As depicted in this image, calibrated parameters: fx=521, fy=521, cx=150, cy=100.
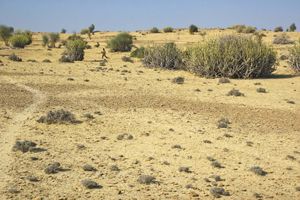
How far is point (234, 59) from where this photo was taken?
27281 millimetres

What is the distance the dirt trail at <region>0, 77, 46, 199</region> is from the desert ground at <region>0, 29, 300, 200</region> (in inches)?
1.1

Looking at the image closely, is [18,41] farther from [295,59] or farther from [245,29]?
[295,59]

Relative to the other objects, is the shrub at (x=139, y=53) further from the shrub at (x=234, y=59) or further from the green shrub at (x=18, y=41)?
the green shrub at (x=18, y=41)

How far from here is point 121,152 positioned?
12.4m

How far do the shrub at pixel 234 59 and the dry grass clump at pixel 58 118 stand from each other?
13.5m

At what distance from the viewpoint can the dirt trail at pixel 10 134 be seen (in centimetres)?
1038

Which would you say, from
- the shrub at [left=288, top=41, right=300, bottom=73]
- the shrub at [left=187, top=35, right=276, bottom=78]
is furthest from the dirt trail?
the shrub at [left=288, top=41, right=300, bottom=73]

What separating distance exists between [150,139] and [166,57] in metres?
18.8

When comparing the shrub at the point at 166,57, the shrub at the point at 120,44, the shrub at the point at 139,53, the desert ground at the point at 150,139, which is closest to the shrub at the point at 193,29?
the shrub at the point at 120,44

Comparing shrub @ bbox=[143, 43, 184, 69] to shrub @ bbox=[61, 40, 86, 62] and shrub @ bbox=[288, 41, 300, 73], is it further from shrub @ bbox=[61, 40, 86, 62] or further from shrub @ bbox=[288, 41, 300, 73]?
shrub @ bbox=[61, 40, 86, 62]

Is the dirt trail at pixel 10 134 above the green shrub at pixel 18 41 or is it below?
below

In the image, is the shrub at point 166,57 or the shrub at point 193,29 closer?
the shrub at point 166,57

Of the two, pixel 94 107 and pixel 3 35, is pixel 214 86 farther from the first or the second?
pixel 3 35

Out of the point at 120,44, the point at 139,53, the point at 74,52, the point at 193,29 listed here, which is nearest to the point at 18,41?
the point at 120,44
